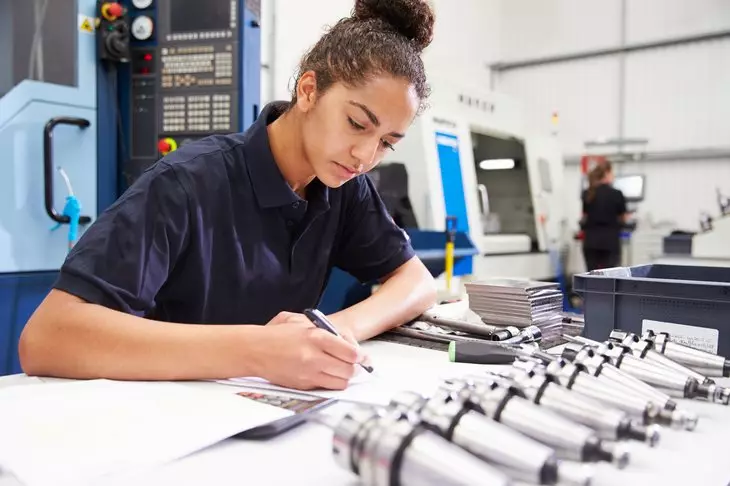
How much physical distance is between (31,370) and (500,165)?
3.91 meters

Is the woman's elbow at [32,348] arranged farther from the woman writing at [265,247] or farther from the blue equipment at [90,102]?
the blue equipment at [90,102]

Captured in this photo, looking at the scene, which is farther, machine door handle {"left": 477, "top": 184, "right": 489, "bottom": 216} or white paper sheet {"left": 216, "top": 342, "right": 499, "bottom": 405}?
machine door handle {"left": 477, "top": 184, "right": 489, "bottom": 216}

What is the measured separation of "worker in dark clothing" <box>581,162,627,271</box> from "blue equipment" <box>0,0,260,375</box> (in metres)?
3.72

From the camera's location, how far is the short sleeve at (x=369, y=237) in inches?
51.9

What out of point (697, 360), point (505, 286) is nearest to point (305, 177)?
point (505, 286)

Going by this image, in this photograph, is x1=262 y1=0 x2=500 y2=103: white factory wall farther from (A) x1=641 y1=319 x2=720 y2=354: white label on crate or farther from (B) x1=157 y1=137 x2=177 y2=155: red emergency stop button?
(A) x1=641 y1=319 x2=720 y2=354: white label on crate

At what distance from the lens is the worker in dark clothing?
16.3 feet

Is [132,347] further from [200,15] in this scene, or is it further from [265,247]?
[200,15]

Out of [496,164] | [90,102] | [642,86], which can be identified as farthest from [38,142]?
[642,86]

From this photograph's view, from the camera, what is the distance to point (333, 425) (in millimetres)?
458

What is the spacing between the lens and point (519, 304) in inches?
44.4

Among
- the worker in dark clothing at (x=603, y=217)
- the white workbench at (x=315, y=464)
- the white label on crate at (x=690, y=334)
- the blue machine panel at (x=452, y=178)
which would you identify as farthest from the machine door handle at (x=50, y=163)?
the worker in dark clothing at (x=603, y=217)

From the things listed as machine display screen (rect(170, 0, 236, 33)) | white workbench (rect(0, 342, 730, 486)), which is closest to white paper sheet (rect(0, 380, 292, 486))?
white workbench (rect(0, 342, 730, 486))

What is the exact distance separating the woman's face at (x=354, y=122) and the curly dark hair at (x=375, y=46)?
2 cm
